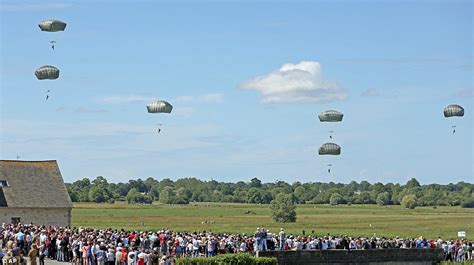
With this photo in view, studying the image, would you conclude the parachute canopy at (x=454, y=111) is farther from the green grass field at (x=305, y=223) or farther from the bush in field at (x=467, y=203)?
the bush in field at (x=467, y=203)

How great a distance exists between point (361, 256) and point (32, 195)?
2380 centimetres

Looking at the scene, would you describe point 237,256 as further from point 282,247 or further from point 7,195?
point 7,195

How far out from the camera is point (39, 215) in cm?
6047

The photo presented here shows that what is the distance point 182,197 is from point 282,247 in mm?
146287

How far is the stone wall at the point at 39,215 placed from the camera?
59.6 metres

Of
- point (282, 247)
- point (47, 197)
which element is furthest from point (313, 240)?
point (47, 197)

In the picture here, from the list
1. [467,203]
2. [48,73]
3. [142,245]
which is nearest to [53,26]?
[48,73]

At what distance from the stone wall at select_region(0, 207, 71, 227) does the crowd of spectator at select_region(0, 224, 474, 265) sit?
41.1 ft

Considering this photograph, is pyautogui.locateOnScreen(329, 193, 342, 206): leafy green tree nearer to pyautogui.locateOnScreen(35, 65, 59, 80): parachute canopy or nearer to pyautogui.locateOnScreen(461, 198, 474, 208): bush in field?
pyautogui.locateOnScreen(461, 198, 474, 208): bush in field

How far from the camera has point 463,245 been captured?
49.4m

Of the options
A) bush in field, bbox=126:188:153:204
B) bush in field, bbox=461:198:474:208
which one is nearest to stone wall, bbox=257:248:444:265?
bush in field, bbox=461:198:474:208

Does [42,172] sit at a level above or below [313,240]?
above

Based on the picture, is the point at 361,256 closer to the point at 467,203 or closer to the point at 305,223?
the point at 305,223

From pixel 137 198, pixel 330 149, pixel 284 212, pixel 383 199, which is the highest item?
pixel 137 198
